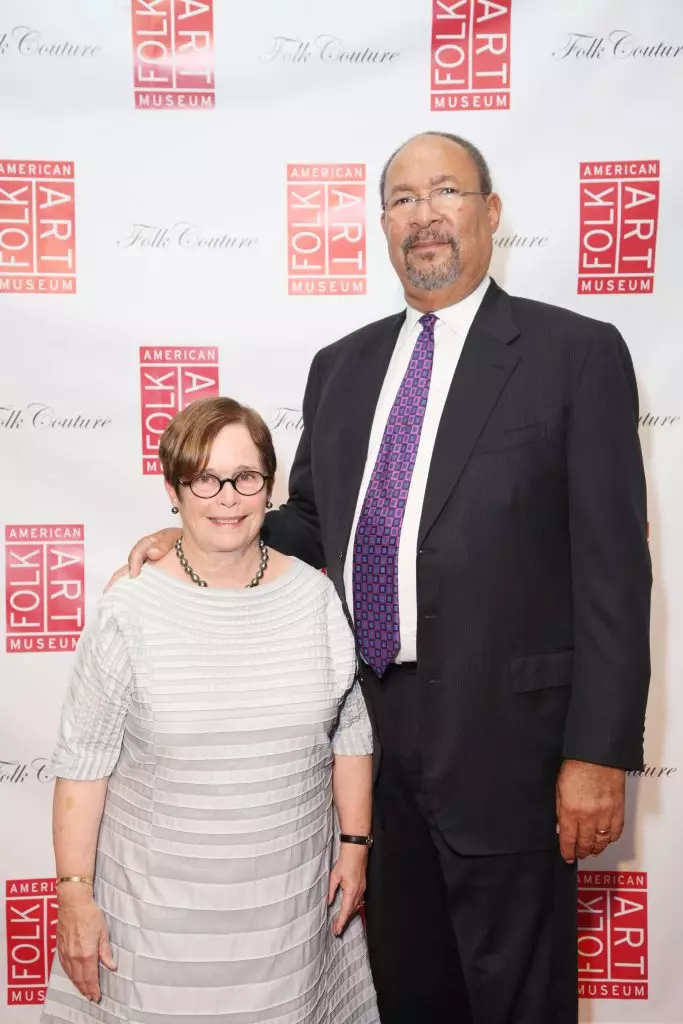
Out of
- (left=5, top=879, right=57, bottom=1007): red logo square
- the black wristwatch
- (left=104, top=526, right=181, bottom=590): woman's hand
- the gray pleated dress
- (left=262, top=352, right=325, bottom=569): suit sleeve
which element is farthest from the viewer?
(left=5, top=879, right=57, bottom=1007): red logo square

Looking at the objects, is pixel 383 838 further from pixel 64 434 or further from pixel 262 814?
pixel 64 434

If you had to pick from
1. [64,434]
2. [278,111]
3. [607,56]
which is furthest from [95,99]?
[607,56]

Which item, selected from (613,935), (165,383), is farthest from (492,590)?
(613,935)

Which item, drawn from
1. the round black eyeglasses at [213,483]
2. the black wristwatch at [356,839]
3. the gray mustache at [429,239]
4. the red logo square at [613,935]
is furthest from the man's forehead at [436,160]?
the red logo square at [613,935]

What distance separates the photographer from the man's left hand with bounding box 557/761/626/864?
4.99 feet

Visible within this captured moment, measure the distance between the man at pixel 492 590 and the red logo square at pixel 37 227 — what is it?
2.85 feet

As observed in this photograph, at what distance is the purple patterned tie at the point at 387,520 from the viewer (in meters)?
1.60

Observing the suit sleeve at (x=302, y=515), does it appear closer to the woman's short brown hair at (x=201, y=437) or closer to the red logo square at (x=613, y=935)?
the woman's short brown hair at (x=201, y=437)

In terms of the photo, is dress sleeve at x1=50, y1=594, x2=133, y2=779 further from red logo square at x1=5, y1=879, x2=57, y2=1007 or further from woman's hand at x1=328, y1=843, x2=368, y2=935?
red logo square at x1=5, y1=879, x2=57, y2=1007

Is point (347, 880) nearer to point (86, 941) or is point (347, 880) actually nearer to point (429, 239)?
point (86, 941)

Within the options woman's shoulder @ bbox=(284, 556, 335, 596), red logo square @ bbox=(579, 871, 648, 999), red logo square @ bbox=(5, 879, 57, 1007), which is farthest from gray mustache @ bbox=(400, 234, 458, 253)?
red logo square @ bbox=(5, 879, 57, 1007)

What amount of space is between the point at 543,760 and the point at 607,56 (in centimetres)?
164

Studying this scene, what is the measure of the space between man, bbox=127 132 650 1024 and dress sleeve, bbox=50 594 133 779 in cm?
20

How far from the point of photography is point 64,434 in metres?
2.21
